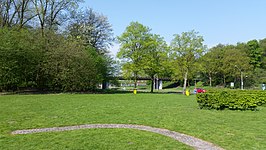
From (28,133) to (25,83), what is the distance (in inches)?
835

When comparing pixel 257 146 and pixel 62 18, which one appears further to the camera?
pixel 62 18

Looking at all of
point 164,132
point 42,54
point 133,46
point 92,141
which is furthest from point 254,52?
point 92,141

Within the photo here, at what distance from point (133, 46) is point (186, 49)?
841 centimetres

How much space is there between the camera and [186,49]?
121ft

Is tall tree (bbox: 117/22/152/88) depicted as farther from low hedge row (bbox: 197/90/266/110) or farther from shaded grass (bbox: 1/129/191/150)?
shaded grass (bbox: 1/129/191/150)

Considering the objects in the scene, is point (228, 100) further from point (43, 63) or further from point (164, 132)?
point (43, 63)

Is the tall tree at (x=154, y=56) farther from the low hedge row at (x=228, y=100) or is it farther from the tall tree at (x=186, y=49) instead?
the low hedge row at (x=228, y=100)

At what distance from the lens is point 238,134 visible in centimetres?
700

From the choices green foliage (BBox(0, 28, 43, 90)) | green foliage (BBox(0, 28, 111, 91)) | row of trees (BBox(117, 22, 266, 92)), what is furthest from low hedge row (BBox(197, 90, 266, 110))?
row of trees (BBox(117, 22, 266, 92))

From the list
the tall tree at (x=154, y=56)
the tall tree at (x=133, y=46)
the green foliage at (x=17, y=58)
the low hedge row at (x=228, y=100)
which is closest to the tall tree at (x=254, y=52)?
the tall tree at (x=154, y=56)

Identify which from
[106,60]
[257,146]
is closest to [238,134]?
[257,146]

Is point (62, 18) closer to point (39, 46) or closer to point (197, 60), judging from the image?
point (39, 46)

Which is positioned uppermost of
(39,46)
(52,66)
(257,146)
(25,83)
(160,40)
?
(160,40)

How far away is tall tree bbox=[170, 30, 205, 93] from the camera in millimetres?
36938
